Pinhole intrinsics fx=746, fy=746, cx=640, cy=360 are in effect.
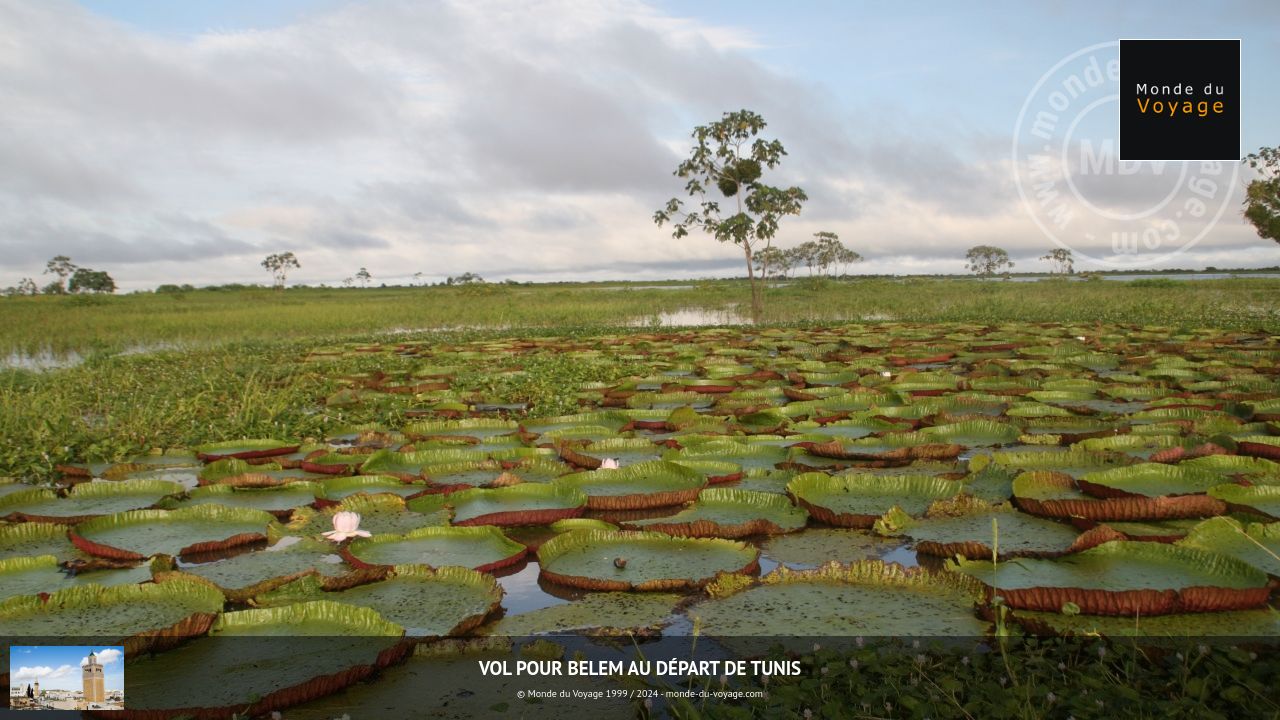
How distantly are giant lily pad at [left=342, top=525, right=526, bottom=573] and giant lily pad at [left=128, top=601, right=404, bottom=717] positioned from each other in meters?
0.52

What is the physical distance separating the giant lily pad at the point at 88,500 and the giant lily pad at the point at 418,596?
172 cm

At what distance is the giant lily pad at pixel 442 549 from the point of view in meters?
3.07

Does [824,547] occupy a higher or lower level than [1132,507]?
lower

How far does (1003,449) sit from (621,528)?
2.79m

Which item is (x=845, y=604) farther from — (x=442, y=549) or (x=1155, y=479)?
(x=1155, y=479)

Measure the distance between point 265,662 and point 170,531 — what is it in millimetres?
1661

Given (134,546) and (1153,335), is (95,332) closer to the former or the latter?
(134,546)

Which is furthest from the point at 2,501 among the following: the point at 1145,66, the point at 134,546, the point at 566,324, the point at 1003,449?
the point at 566,324

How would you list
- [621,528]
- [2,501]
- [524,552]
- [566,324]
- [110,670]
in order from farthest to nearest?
[566,324] → [2,501] → [621,528] → [524,552] → [110,670]

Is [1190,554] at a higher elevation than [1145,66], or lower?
lower

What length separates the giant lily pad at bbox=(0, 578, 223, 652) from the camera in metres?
2.39

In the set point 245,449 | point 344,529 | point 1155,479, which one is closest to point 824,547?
point 1155,479

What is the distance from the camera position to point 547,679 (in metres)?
2.19

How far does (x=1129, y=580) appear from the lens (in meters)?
2.60
